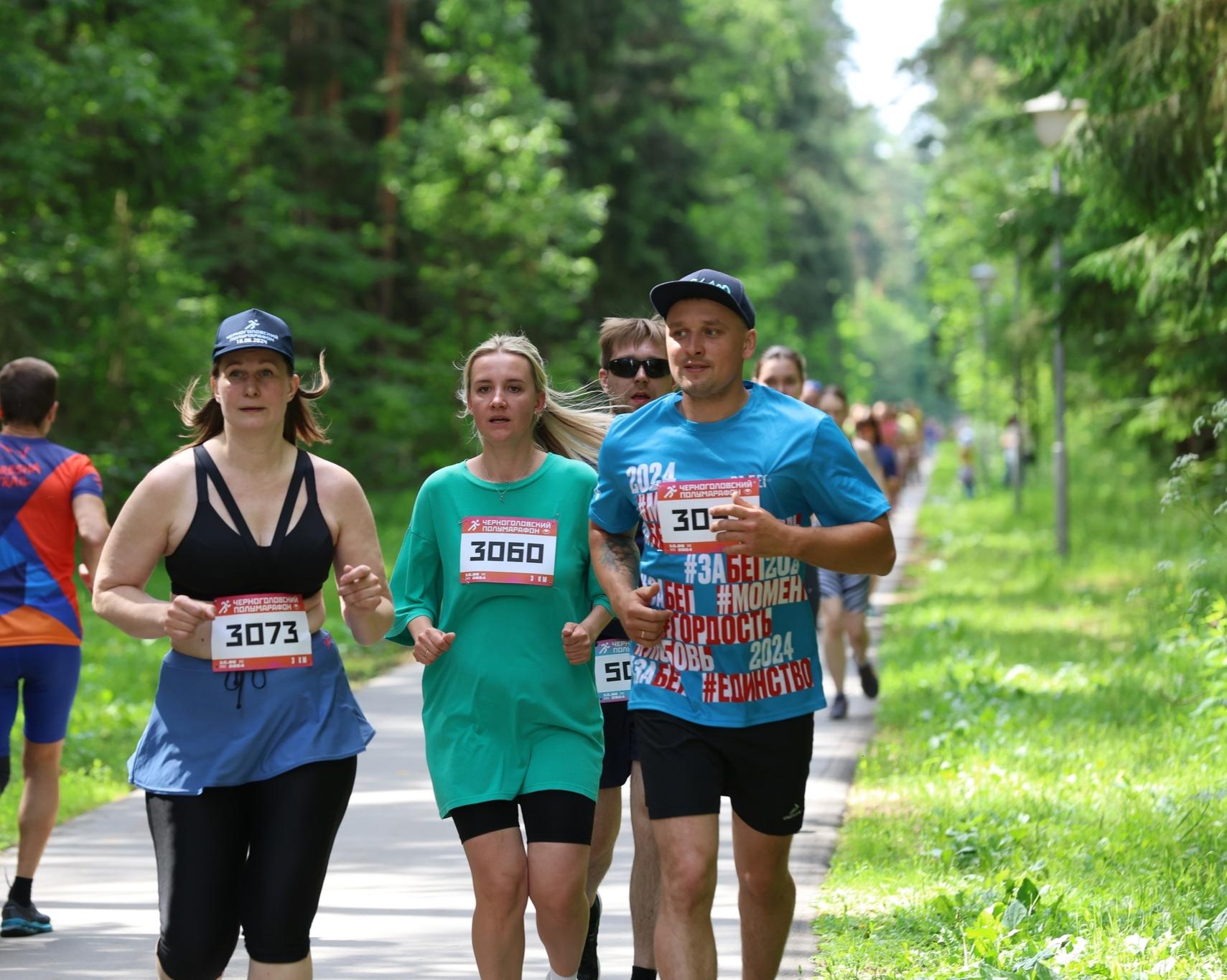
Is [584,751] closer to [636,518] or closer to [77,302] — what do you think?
[636,518]

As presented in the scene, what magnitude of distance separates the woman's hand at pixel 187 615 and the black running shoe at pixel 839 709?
27.6 feet

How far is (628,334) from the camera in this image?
6508 millimetres

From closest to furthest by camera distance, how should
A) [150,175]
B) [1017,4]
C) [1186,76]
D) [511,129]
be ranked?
1. [1186,76]
2. [1017,4]
3. [150,175]
4. [511,129]

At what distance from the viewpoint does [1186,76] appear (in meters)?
11.5

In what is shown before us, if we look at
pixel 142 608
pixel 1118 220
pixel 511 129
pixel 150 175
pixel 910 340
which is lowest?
A: pixel 142 608

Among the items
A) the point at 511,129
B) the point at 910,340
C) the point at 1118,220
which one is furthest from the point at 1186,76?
the point at 910,340

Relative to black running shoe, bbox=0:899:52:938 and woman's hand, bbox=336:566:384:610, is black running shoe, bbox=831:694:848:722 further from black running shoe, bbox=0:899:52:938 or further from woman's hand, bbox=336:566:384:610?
woman's hand, bbox=336:566:384:610

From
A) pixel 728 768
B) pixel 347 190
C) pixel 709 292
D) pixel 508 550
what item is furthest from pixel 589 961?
pixel 347 190

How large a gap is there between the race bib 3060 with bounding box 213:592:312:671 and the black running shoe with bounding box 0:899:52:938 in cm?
277

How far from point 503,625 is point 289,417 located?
2.68 ft

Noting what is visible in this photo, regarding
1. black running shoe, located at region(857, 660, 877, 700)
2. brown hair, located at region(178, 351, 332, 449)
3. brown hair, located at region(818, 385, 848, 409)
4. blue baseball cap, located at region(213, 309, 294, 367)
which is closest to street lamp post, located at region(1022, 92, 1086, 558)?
brown hair, located at region(818, 385, 848, 409)

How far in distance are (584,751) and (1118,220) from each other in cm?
827

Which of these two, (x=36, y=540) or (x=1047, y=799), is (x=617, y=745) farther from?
(x=1047, y=799)

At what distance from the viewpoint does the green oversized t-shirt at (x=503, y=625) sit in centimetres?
514
